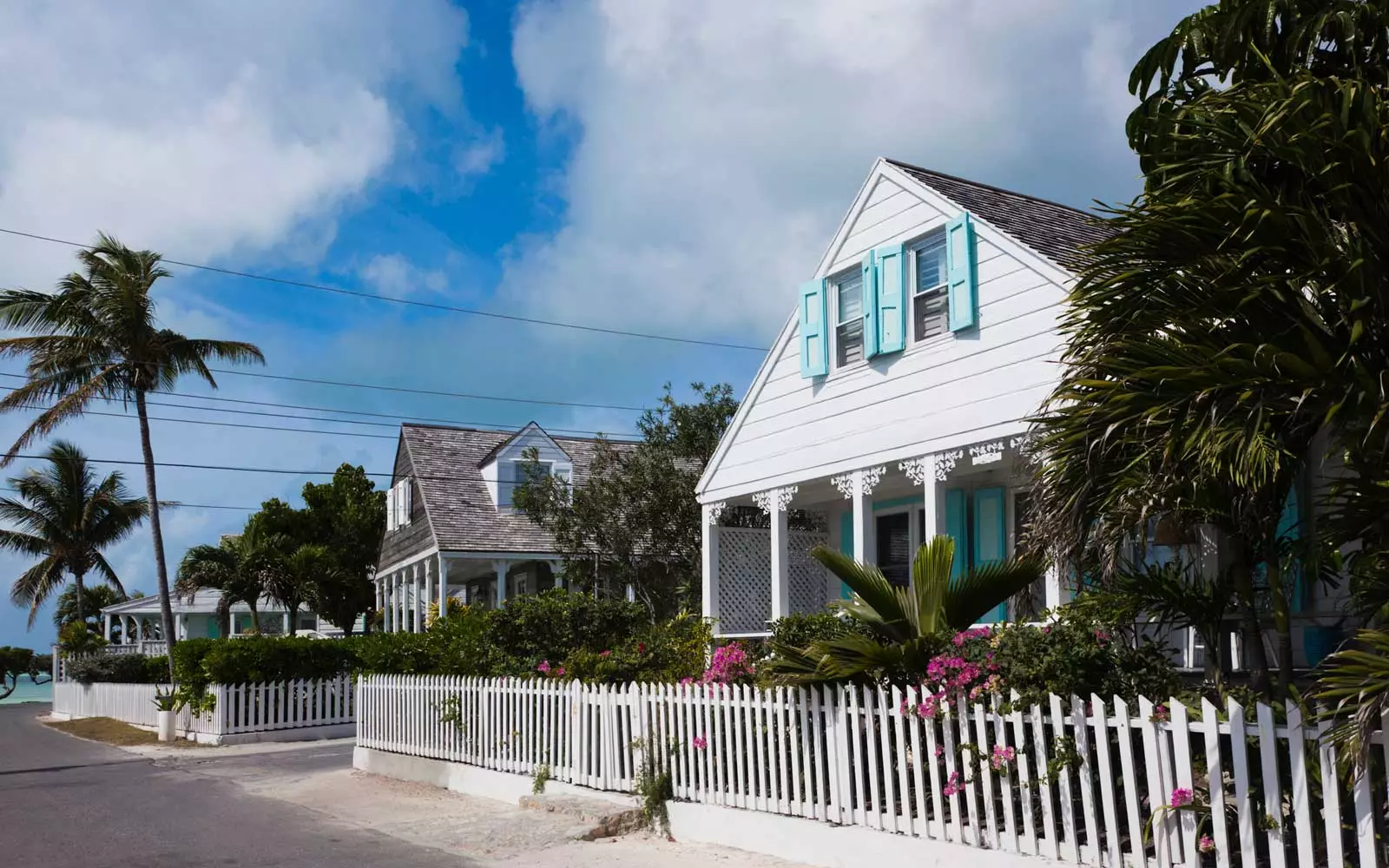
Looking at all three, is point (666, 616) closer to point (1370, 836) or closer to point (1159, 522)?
point (1159, 522)

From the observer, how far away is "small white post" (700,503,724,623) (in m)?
17.4

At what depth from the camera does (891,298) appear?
1448 cm

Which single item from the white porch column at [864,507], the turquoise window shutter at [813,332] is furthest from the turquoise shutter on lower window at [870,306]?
the white porch column at [864,507]

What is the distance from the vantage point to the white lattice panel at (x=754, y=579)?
58.8ft

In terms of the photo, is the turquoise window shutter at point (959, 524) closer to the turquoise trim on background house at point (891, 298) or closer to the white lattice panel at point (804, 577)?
the turquoise trim on background house at point (891, 298)

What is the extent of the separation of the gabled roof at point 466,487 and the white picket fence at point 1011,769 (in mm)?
18786

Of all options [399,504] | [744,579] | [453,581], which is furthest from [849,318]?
[453,581]

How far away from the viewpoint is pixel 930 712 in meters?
7.84

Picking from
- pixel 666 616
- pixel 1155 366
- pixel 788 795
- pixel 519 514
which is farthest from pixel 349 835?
pixel 519 514

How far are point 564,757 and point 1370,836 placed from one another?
7.89 meters

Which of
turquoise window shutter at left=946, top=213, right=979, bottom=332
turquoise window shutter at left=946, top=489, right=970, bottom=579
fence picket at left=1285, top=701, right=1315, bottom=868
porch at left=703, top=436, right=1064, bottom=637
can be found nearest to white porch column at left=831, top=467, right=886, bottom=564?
porch at left=703, top=436, right=1064, bottom=637

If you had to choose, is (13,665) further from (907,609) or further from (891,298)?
(907,609)

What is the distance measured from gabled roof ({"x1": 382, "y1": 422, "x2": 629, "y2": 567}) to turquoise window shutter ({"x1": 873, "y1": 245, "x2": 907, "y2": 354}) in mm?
14923

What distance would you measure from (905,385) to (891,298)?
1.15 m
